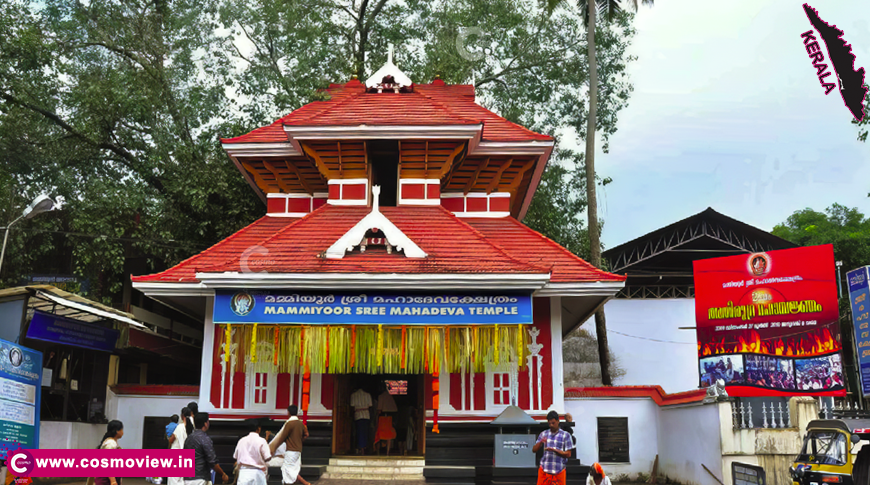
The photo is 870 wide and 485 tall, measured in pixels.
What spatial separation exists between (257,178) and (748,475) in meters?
11.3

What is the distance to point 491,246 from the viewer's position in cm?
1297

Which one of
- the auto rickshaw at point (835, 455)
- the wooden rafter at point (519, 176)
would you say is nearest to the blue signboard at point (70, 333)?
the wooden rafter at point (519, 176)

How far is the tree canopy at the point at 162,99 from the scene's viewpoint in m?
18.0

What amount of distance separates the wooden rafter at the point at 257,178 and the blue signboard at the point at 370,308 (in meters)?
4.00

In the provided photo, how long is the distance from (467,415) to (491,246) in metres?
3.08

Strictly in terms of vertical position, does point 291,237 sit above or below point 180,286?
above

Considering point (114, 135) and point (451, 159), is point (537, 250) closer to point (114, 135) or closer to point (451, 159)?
point (451, 159)

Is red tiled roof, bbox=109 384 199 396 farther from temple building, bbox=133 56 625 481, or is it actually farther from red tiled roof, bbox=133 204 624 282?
red tiled roof, bbox=133 204 624 282

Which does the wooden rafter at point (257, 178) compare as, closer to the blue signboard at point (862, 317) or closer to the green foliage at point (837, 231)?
the blue signboard at point (862, 317)

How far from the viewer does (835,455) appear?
33.5 ft

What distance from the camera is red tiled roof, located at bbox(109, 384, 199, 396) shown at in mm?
14760


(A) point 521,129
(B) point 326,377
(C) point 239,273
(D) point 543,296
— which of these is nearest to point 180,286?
(C) point 239,273

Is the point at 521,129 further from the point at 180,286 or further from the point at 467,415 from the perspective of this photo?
the point at 180,286

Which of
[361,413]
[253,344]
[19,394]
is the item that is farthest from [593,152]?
[19,394]
